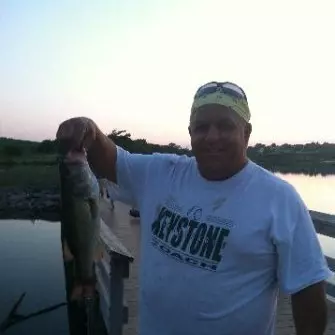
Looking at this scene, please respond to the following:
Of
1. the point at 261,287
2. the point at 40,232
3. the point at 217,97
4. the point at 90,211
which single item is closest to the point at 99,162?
the point at 90,211

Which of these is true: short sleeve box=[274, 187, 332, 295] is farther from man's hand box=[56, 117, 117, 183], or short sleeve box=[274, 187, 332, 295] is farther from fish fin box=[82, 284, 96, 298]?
man's hand box=[56, 117, 117, 183]

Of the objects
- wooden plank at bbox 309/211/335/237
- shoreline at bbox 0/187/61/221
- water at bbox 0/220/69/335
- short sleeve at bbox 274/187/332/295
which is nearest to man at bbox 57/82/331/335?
short sleeve at bbox 274/187/332/295

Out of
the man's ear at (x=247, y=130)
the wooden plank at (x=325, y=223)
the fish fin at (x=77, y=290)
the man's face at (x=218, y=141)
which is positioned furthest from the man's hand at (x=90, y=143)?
the wooden plank at (x=325, y=223)

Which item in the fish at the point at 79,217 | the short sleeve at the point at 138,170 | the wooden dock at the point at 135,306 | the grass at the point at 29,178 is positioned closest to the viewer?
the fish at the point at 79,217

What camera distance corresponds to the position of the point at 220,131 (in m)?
2.51

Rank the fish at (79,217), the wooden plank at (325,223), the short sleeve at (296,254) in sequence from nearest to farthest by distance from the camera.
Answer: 1. the short sleeve at (296,254)
2. the fish at (79,217)
3. the wooden plank at (325,223)

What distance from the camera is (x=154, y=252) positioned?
2.60 m

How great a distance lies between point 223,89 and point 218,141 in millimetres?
270

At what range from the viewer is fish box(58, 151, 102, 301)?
2.48m

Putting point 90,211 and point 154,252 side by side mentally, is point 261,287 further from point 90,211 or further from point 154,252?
point 90,211

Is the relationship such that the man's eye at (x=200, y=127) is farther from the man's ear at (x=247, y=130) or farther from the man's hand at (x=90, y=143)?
the man's hand at (x=90, y=143)

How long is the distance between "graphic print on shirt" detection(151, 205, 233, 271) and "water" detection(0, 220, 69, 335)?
768 centimetres

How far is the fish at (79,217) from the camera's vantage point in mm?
2484

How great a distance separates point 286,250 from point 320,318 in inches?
15.2
